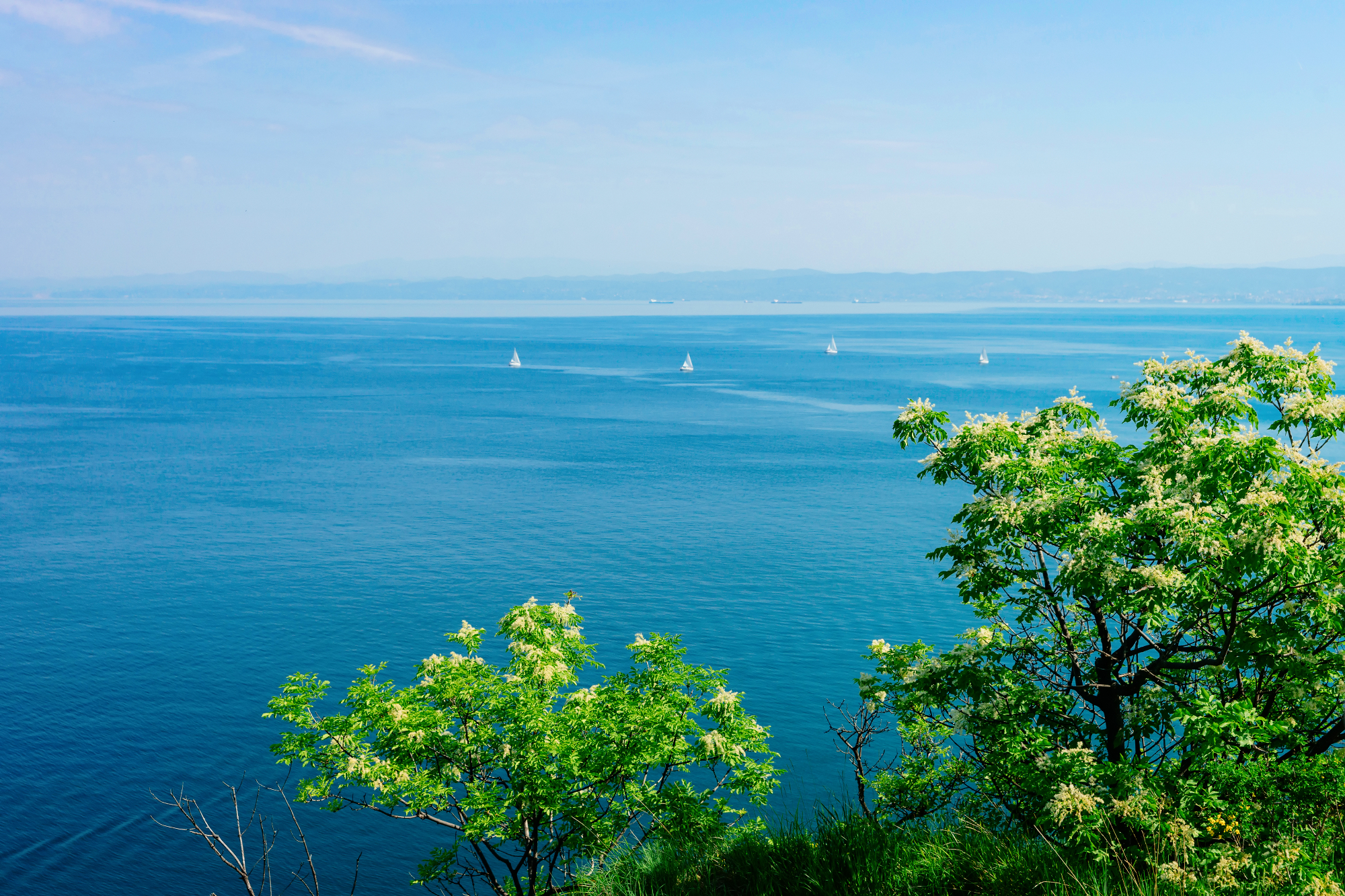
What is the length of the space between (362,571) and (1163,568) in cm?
5296

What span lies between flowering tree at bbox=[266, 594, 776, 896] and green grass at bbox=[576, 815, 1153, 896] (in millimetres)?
5402

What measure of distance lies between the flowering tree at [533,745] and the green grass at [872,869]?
5.40 metres

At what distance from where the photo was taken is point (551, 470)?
8938 centimetres

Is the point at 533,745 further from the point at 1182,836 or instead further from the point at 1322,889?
the point at 1322,889

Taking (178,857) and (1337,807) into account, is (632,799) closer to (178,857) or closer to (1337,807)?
(1337,807)

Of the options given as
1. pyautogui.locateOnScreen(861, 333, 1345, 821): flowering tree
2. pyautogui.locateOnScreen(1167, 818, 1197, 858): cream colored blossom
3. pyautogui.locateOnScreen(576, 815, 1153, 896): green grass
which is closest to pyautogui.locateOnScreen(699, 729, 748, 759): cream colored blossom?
pyautogui.locateOnScreen(861, 333, 1345, 821): flowering tree

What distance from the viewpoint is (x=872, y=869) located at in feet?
38.1

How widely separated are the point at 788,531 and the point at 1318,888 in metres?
58.1

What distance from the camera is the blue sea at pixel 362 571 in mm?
34500

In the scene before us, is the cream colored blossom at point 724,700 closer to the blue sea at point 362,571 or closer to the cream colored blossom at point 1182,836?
the cream colored blossom at point 1182,836

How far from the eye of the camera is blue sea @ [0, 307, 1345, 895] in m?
34.5

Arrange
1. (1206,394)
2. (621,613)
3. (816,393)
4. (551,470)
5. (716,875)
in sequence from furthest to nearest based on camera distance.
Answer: (816,393) < (551,470) < (621,613) < (1206,394) < (716,875)

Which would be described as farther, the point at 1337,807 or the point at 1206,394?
the point at 1206,394

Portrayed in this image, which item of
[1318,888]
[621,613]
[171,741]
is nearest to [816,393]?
[621,613]
